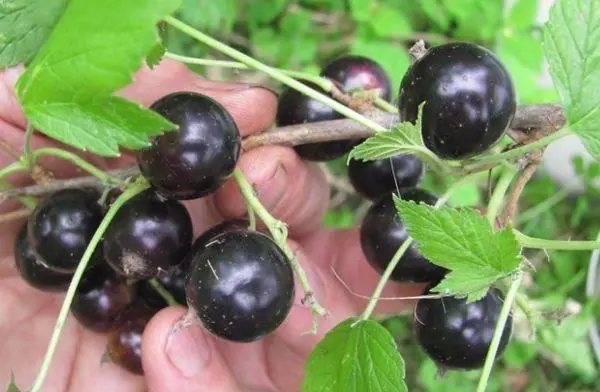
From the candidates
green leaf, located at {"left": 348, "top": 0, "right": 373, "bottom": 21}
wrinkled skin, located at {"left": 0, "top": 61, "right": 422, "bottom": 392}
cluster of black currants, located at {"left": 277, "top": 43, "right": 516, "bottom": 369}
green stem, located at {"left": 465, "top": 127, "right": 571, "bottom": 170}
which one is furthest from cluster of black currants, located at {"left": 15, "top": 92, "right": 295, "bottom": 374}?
green leaf, located at {"left": 348, "top": 0, "right": 373, "bottom": 21}

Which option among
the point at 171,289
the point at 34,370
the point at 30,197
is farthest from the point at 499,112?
the point at 34,370

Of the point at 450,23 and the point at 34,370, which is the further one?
the point at 450,23

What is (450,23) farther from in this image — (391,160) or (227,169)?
(227,169)

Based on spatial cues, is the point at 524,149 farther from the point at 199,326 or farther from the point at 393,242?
the point at 199,326

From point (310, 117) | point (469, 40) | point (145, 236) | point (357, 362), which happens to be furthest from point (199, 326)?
point (469, 40)

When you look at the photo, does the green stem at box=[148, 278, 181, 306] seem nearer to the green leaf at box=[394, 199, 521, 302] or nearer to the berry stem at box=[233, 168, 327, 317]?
the berry stem at box=[233, 168, 327, 317]

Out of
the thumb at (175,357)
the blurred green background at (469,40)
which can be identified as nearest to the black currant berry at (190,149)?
the thumb at (175,357)
